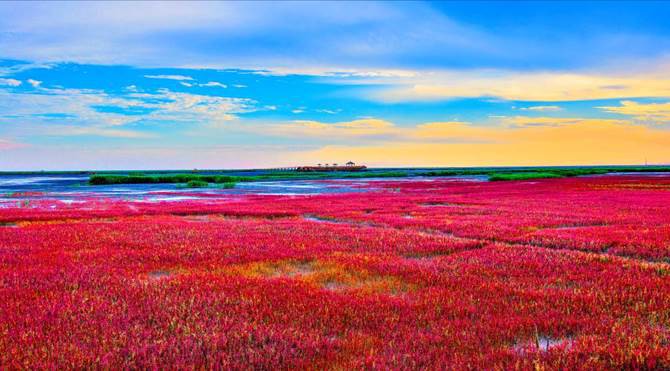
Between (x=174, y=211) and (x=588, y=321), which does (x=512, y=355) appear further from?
(x=174, y=211)

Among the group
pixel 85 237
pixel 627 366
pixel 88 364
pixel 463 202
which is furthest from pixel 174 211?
pixel 627 366

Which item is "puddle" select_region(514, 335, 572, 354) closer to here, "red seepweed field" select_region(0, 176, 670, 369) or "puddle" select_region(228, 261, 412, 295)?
"red seepweed field" select_region(0, 176, 670, 369)

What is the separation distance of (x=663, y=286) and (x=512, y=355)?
6.03 meters

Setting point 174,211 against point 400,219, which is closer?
point 400,219

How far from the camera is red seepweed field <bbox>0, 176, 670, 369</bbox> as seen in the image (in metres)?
6.48

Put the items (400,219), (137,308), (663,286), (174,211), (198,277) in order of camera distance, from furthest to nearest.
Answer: (174,211) < (400,219) < (198,277) < (663,286) < (137,308)

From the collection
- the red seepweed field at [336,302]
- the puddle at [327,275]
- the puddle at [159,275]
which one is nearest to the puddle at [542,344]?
the red seepweed field at [336,302]

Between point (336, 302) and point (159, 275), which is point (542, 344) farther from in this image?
point (159, 275)

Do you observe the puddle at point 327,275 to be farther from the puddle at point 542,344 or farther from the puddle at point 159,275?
the puddle at point 542,344

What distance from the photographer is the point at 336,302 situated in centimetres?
893

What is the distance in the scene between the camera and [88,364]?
244 inches

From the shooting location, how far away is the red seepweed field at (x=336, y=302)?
648 cm

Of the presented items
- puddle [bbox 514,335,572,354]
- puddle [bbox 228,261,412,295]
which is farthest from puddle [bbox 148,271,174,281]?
puddle [bbox 514,335,572,354]

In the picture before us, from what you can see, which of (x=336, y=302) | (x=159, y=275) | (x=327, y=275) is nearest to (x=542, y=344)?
(x=336, y=302)
